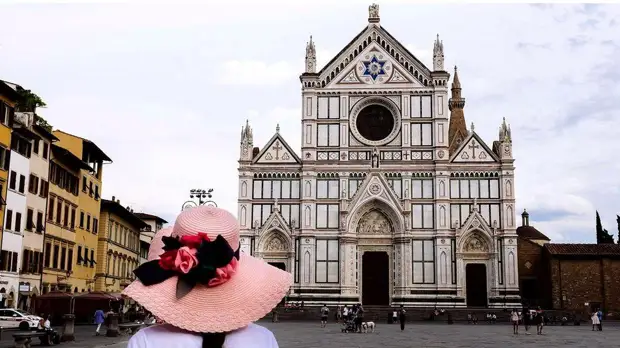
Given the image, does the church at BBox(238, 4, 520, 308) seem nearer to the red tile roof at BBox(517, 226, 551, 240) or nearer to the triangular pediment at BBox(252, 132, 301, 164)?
the triangular pediment at BBox(252, 132, 301, 164)

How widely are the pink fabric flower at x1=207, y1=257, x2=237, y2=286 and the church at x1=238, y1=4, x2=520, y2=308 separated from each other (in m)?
51.4

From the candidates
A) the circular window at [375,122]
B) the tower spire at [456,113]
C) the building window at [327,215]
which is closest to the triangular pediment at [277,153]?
the building window at [327,215]

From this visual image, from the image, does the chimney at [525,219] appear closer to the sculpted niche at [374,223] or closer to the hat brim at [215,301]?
the sculpted niche at [374,223]

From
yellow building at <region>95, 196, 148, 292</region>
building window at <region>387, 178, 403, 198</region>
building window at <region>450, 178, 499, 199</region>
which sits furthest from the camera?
building window at <region>387, 178, 403, 198</region>

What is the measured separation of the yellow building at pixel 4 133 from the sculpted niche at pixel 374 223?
27.3 meters

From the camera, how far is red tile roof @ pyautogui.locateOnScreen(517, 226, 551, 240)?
79.1m

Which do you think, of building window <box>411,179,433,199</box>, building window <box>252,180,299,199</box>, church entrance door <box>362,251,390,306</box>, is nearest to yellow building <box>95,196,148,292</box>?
building window <box>252,180,299,199</box>

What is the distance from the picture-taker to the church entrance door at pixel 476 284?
177 feet

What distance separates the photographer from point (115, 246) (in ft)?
191

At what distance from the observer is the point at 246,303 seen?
11.0ft

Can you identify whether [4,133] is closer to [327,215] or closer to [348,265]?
[327,215]

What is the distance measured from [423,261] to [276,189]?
1249 centimetres

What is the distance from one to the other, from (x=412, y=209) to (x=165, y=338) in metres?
52.8

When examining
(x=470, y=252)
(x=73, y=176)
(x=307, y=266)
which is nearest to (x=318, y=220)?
(x=307, y=266)
